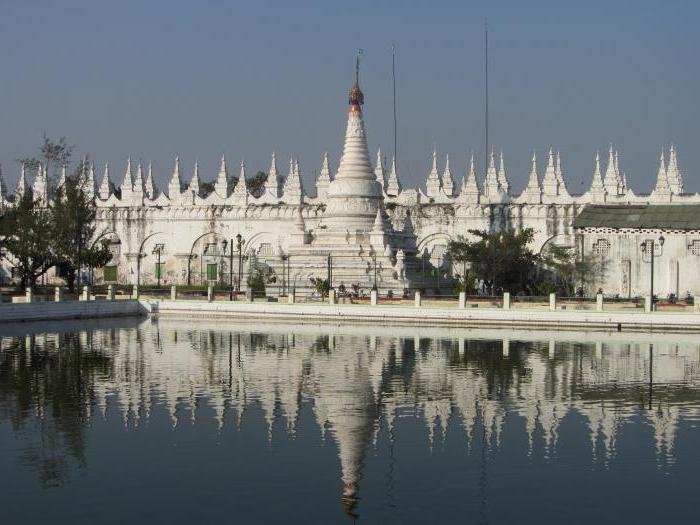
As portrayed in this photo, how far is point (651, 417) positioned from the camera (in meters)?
20.5

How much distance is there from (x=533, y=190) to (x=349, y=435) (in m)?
36.0

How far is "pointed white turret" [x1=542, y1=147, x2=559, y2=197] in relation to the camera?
53469mm

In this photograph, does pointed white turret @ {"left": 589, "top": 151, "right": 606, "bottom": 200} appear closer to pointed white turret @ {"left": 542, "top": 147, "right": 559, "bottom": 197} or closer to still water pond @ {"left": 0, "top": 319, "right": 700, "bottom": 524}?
pointed white turret @ {"left": 542, "top": 147, "right": 559, "bottom": 197}

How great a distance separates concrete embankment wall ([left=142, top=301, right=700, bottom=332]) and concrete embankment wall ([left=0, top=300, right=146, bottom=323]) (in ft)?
2.94

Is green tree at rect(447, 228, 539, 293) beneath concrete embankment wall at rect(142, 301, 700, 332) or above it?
above

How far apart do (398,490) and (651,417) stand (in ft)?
22.6

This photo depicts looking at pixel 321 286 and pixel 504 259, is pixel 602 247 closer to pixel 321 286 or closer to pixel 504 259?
pixel 504 259

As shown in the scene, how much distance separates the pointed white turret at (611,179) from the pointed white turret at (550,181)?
217 centimetres

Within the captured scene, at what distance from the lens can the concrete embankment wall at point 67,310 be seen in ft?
128

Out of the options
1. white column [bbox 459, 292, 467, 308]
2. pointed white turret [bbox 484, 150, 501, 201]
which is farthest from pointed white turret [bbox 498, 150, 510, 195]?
white column [bbox 459, 292, 467, 308]

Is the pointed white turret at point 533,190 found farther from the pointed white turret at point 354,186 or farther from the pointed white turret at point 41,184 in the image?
the pointed white turret at point 41,184

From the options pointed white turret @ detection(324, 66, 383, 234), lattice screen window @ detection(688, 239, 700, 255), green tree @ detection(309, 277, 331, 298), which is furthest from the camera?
pointed white turret @ detection(324, 66, 383, 234)

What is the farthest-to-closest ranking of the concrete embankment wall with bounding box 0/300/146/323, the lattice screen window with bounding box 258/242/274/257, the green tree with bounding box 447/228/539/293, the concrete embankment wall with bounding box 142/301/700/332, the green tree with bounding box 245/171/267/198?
the green tree with bounding box 245/171/267/198, the lattice screen window with bounding box 258/242/274/257, the green tree with bounding box 447/228/539/293, the concrete embankment wall with bounding box 0/300/146/323, the concrete embankment wall with bounding box 142/301/700/332

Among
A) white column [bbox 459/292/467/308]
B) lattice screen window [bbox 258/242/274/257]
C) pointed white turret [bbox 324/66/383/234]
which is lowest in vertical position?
white column [bbox 459/292/467/308]
